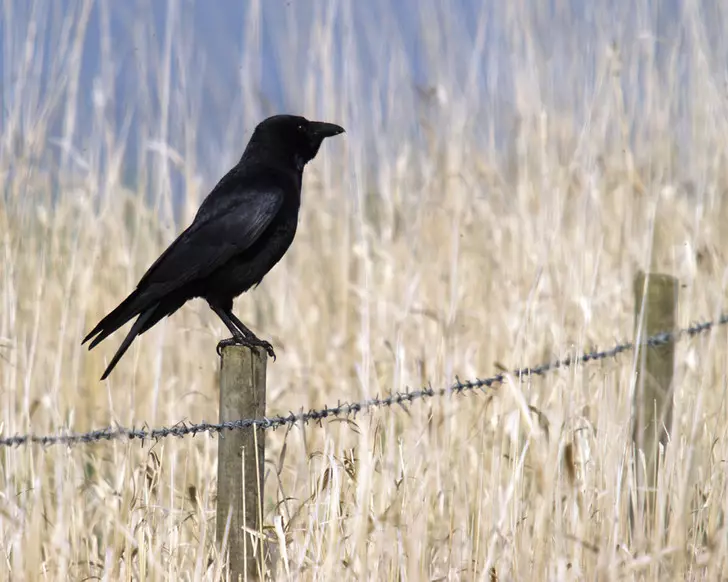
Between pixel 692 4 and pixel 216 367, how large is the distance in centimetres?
201

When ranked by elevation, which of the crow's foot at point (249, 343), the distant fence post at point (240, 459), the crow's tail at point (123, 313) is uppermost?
the crow's tail at point (123, 313)

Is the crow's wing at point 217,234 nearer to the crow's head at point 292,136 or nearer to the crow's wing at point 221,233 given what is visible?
the crow's wing at point 221,233

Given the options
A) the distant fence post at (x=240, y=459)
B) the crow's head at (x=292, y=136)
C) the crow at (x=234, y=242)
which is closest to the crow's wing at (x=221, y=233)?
the crow at (x=234, y=242)

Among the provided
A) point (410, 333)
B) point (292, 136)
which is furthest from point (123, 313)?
point (410, 333)

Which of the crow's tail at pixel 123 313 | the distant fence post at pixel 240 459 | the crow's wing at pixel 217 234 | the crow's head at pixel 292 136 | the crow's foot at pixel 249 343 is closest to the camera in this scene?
the distant fence post at pixel 240 459

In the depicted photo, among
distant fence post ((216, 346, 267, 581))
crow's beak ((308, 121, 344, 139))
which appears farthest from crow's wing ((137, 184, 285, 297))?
distant fence post ((216, 346, 267, 581))

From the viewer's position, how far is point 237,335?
10.8 feet

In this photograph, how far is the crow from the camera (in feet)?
9.66

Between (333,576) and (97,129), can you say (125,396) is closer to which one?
(97,129)

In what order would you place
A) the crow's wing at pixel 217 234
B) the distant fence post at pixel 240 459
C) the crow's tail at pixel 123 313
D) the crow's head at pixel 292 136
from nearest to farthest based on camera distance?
the distant fence post at pixel 240 459
the crow's tail at pixel 123 313
the crow's wing at pixel 217 234
the crow's head at pixel 292 136

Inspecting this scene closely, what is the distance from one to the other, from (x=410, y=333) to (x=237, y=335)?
878mm

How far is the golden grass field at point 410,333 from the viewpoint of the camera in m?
2.27

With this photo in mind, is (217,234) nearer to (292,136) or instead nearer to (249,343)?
(249,343)

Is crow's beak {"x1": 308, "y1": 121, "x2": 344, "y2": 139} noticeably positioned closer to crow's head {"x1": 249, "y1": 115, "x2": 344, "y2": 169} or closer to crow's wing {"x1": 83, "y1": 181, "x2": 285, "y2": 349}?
crow's head {"x1": 249, "y1": 115, "x2": 344, "y2": 169}
